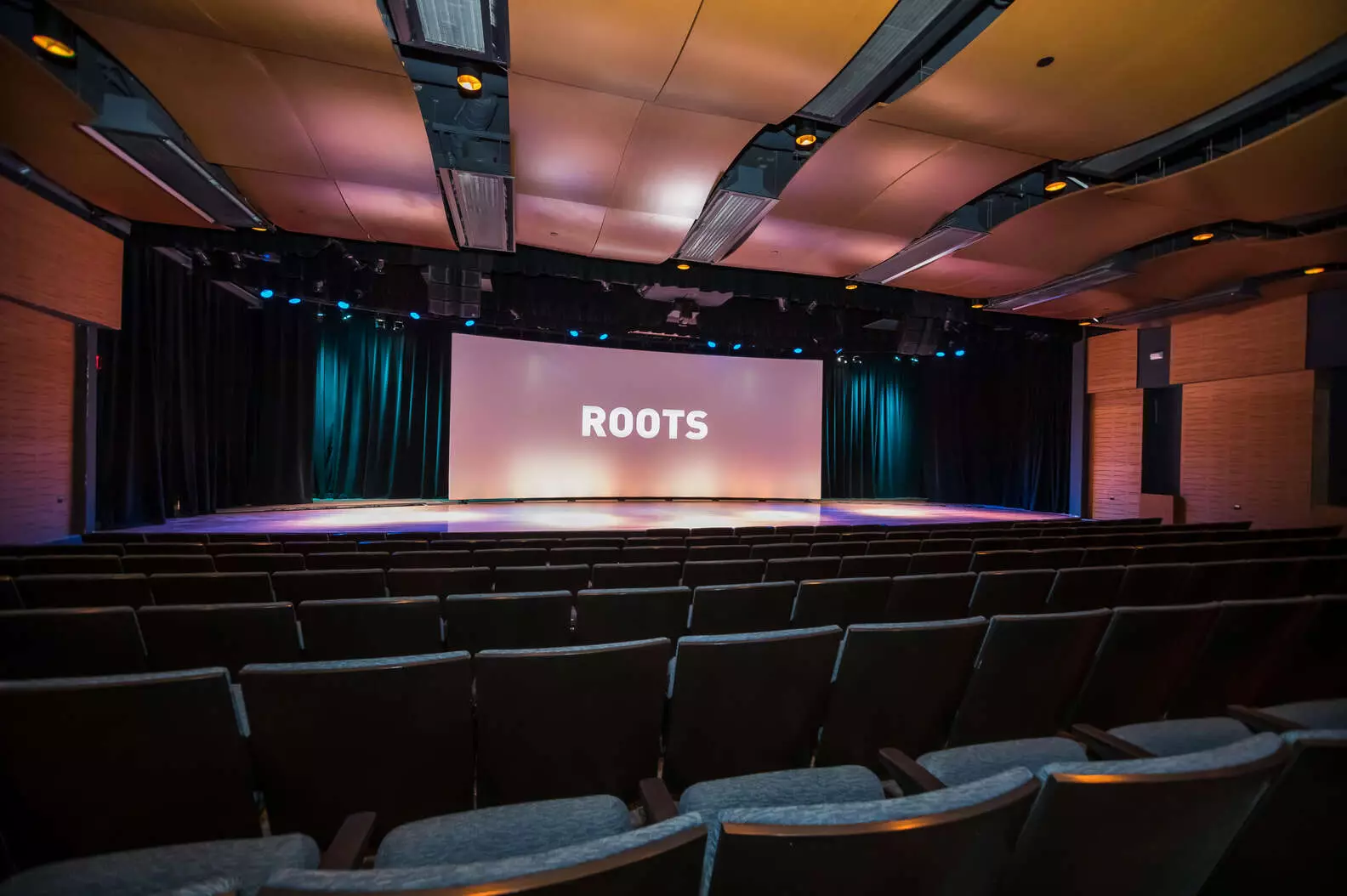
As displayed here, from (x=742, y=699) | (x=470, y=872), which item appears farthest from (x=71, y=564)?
(x=470, y=872)

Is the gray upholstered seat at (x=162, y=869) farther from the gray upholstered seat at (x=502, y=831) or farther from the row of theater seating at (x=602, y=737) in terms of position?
the gray upholstered seat at (x=502, y=831)

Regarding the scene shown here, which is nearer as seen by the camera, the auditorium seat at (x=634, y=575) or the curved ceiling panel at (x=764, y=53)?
the curved ceiling panel at (x=764, y=53)

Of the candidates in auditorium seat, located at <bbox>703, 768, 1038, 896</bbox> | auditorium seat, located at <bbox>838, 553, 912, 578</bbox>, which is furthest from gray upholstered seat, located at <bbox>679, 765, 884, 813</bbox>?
auditorium seat, located at <bbox>838, 553, 912, 578</bbox>

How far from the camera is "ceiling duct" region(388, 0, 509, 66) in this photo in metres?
3.22

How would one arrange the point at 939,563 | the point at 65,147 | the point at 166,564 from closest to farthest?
the point at 166,564
the point at 939,563
the point at 65,147

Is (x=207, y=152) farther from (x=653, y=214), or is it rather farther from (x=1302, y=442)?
(x=1302, y=442)

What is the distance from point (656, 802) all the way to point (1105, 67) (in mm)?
4965

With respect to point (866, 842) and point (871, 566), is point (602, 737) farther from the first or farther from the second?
point (871, 566)

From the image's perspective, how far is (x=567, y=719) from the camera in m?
1.70

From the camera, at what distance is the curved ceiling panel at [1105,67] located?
327 cm

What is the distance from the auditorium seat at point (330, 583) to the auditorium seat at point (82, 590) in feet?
1.95

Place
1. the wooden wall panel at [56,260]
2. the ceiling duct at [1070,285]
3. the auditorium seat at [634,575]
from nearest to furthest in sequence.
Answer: the auditorium seat at [634,575], the wooden wall panel at [56,260], the ceiling duct at [1070,285]

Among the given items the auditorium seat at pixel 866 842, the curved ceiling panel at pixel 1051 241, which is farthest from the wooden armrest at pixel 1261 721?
the curved ceiling panel at pixel 1051 241

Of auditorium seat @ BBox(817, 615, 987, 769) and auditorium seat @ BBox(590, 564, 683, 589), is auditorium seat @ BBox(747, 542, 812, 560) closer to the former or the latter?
auditorium seat @ BBox(590, 564, 683, 589)
